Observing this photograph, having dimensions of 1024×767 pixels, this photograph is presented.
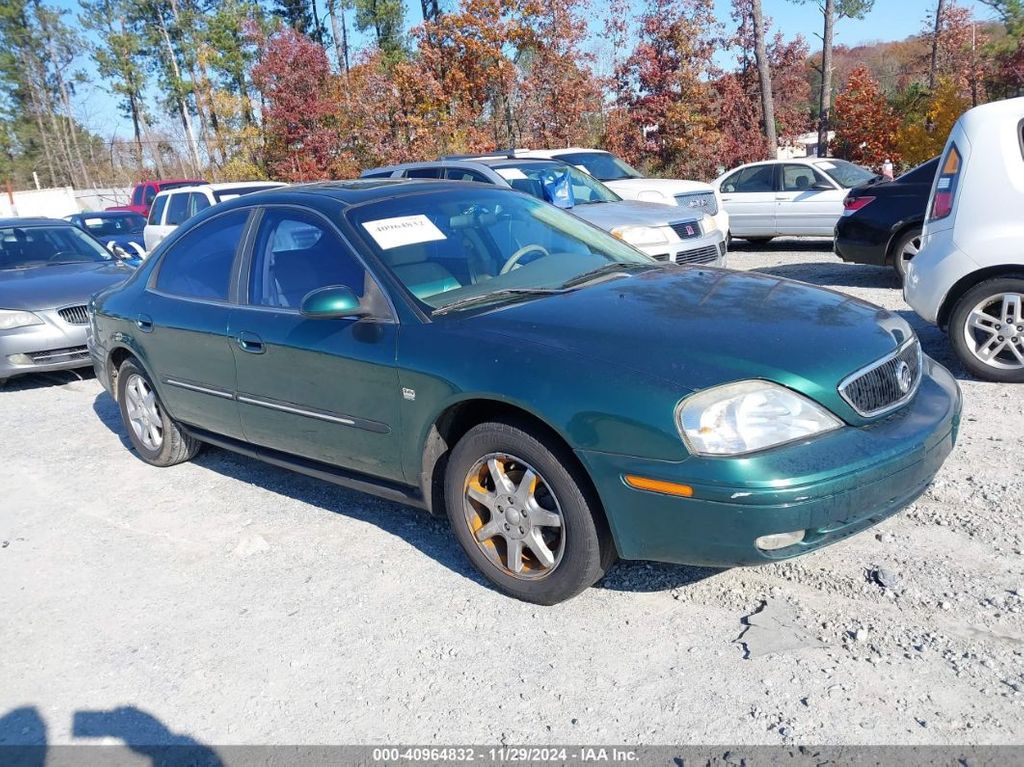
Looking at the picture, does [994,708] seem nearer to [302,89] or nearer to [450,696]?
[450,696]

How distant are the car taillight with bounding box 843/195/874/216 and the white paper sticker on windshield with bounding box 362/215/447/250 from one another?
6.71 metres

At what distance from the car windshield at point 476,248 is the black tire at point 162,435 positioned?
218cm

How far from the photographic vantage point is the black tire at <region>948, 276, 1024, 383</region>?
17.4 feet

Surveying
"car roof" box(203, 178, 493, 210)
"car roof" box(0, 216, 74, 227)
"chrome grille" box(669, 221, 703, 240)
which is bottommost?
"chrome grille" box(669, 221, 703, 240)

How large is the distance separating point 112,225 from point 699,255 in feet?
40.9

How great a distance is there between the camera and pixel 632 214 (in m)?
8.81

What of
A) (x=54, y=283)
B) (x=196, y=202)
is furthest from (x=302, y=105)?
(x=54, y=283)

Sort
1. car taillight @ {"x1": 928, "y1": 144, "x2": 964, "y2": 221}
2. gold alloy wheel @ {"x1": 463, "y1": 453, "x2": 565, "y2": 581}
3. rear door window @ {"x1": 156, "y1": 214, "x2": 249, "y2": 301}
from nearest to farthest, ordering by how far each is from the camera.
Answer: gold alloy wheel @ {"x1": 463, "y1": 453, "x2": 565, "y2": 581} < rear door window @ {"x1": 156, "y1": 214, "x2": 249, "y2": 301} < car taillight @ {"x1": 928, "y1": 144, "x2": 964, "y2": 221}

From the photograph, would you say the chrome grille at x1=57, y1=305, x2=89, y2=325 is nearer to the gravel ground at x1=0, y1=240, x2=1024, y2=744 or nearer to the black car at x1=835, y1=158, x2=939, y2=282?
the gravel ground at x1=0, y1=240, x2=1024, y2=744

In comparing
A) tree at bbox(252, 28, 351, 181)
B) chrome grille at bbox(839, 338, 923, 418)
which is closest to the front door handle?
chrome grille at bbox(839, 338, 923, 418)

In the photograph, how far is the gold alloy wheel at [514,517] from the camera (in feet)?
10.3

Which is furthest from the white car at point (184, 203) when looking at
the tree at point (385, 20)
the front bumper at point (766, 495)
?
the tree at point (385, 20)

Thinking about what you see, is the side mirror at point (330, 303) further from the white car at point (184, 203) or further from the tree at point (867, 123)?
the tree at point (867, 123)

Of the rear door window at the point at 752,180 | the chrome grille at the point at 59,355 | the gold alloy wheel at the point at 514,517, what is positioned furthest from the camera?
the rear door window at the point at 752,180
